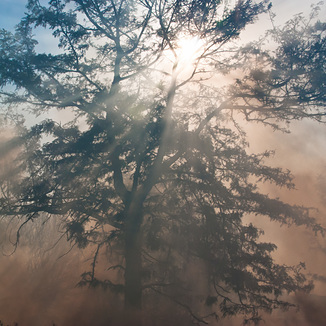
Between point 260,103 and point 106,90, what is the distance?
5.47 meters

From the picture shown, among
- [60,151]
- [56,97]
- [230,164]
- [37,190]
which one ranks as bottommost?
[37,190]

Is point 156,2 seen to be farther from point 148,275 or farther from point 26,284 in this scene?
point 26,284

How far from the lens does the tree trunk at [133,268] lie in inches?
383

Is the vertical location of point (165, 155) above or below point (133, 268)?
above

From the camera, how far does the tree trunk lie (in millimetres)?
9734

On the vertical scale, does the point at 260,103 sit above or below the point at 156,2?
below

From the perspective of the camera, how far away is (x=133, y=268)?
1000cm

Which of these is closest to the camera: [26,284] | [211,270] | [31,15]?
[211,270]

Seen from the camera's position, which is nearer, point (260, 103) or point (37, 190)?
point (37, 190)

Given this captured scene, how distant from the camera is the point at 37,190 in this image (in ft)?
31.0

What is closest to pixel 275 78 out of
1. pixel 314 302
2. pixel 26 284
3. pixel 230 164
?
pixel 230 164

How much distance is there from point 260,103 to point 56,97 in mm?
7218

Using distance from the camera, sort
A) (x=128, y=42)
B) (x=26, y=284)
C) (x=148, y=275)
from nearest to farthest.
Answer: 1. (x=148, y=275)
2. (x=128, y=42)
3. (x=26, y=284)

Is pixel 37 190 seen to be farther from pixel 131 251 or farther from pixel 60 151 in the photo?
pixel 131 251
